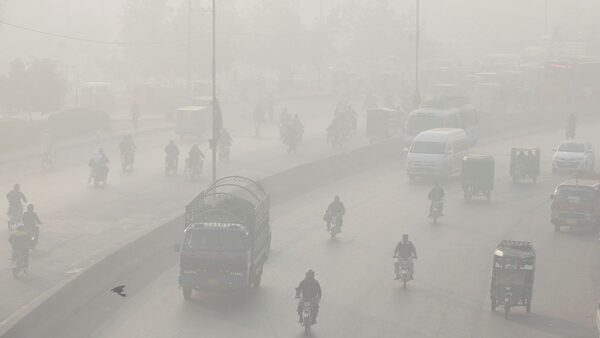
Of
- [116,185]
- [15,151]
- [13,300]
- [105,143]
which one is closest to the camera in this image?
[13,300]

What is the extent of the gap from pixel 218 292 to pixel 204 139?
37681 mm

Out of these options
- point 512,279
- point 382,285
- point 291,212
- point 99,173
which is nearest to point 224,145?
point 99,173

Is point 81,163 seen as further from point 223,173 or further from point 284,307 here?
point 284,307

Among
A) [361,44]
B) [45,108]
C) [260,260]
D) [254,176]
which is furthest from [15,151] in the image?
[361,44]

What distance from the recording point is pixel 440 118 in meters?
55.2

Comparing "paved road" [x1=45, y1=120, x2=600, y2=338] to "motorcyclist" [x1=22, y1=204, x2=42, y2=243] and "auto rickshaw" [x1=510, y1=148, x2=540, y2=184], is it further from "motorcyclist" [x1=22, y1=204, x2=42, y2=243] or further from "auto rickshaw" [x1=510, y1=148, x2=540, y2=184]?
"auto rickshaw" [x1=510, y1=148, x2=540, y2=184]

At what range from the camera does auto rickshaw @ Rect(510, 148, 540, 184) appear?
159 ft

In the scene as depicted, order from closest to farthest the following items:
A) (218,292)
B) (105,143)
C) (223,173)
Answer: (218,292) < (223,173) < (105,143)

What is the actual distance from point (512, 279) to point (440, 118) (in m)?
29.6

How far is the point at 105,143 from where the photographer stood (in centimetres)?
6244

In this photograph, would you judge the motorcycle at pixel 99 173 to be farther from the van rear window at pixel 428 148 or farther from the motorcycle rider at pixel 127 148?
the van rear window at pixel 428 148

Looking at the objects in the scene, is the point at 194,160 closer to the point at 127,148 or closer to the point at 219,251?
the point at 127,148

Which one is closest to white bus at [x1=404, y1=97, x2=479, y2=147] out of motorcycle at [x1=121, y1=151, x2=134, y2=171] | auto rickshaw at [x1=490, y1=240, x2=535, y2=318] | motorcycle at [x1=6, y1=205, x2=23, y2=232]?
motorcycle at [x1=121, y1=151, x2=134, y2=171]

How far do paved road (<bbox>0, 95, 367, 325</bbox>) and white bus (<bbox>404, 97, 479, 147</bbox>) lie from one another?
5.11 metres
